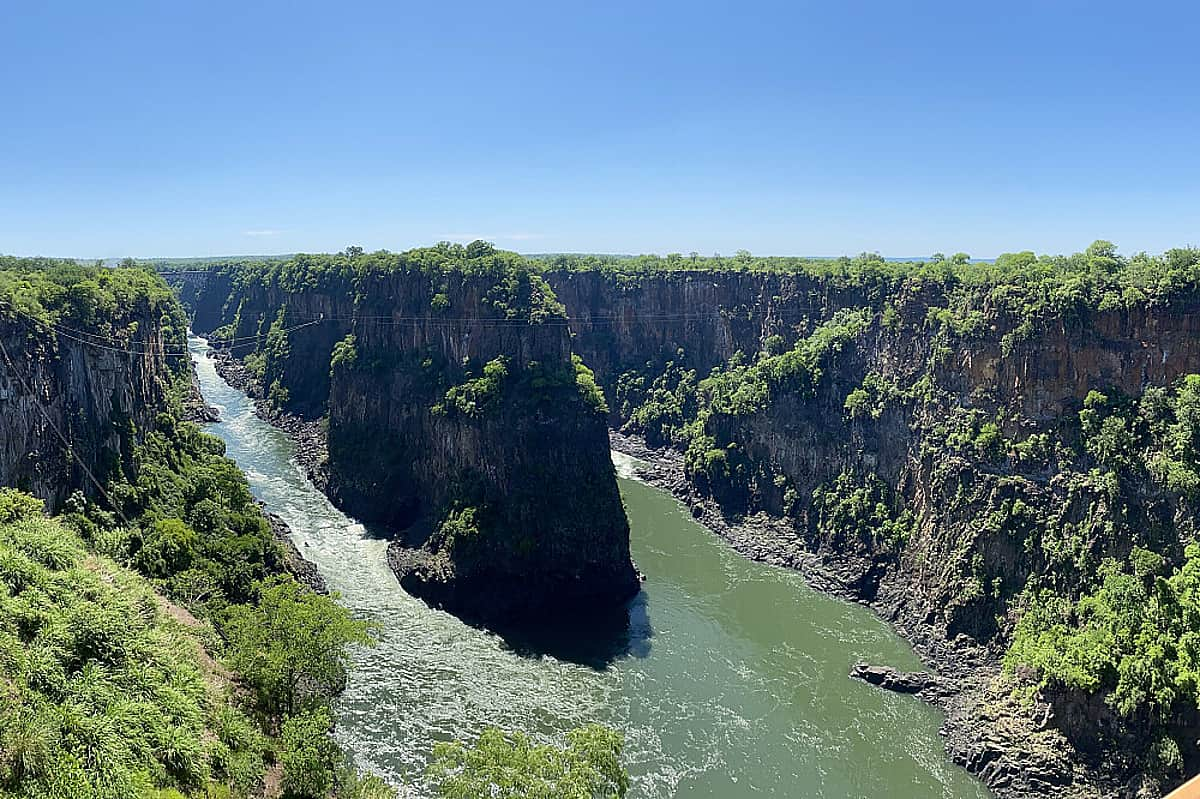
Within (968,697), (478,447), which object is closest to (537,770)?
(968,697)

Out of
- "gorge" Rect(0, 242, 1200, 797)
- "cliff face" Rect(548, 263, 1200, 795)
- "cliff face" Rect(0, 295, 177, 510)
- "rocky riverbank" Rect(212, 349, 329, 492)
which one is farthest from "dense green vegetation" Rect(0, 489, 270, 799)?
"rocky riverbank" Rect(212, 349, 329, 492)

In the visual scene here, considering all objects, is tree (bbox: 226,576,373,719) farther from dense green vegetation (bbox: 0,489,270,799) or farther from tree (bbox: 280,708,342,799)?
tree (bbox: 280,708,342,799)

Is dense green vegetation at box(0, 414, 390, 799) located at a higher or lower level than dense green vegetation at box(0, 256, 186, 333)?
lower

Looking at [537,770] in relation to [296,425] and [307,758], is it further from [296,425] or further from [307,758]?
[296,425]

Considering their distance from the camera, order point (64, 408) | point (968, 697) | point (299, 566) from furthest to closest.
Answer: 1. point (299, 566)
2. point (64, 408)
3. point (968, 697)

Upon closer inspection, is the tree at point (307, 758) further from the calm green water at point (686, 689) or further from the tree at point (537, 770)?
the calm green water at point (686, 689)
